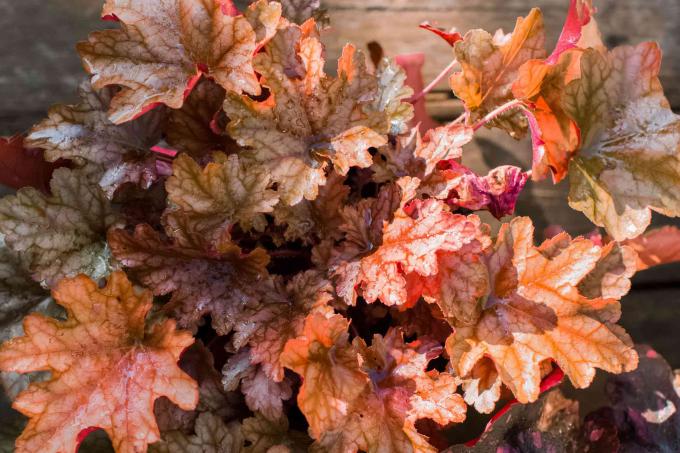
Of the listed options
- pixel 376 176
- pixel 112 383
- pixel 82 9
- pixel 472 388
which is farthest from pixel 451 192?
pixel 82 9

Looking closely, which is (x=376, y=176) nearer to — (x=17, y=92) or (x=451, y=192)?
(x=451, y=192)

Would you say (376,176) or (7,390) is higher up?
(376,176)

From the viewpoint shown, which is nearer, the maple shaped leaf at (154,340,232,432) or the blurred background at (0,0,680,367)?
the maple shaped leaf at (154,340,232,432)

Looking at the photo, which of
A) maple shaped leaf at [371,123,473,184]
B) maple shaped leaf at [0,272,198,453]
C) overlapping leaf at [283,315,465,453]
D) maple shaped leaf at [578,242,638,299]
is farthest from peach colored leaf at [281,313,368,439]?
maple shaped leaf at [578,242,638,299]

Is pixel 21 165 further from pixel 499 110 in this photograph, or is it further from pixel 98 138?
pixel 499 110

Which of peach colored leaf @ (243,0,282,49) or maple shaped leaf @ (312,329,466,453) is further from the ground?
peach colored leaf @ (243,0,282,49)

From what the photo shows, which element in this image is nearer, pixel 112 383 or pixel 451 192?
pixel 112 383

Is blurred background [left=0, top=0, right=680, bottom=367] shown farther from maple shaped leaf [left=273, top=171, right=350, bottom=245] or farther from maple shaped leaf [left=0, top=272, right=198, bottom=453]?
maple shaped leaf [left=0, top=272, right=198, bottom=453]
